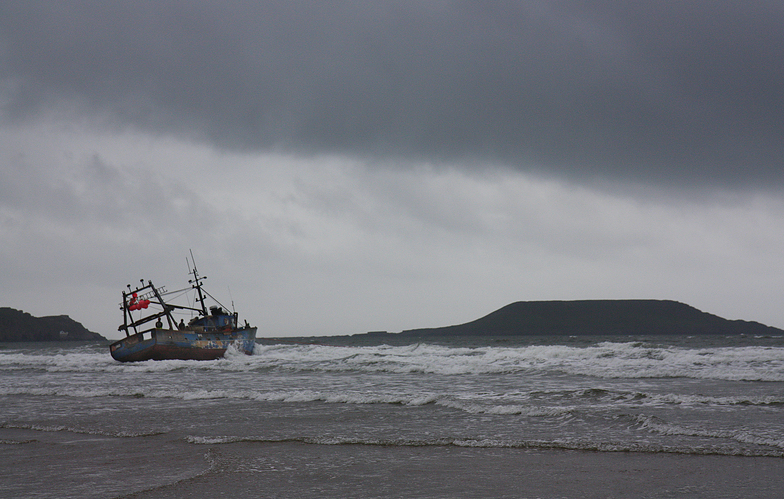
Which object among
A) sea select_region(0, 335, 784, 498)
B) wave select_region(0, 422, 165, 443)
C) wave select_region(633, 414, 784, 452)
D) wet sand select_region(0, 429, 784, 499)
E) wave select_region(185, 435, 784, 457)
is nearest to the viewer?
wet sand select_region(0, 429, 784, 499)

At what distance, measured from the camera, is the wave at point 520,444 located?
796 centimetres

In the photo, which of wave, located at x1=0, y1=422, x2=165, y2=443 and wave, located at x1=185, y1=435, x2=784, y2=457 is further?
wave, located at x1=0, y1=422, x2=165, y2=443

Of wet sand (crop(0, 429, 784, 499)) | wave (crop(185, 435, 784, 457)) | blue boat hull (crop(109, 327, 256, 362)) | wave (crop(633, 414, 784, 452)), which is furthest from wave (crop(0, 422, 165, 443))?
blue boat hull (crop(109, 327, 256, 362))

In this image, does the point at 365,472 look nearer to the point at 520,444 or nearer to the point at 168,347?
the point at 520,444

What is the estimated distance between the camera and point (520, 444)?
852 centimetres

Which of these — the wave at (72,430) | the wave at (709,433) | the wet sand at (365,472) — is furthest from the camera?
the wave at (72,430)

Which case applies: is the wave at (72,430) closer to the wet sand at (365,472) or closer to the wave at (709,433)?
the wet sand at (365,472)

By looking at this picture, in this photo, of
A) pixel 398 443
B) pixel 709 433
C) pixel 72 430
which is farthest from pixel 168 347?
pixel 709 433

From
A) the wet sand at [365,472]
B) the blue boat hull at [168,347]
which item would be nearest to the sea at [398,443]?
the wet sand at [365,472]

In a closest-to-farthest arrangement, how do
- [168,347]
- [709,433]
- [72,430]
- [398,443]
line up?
[398,443] < [709,433] < [72,430] < [168,347]

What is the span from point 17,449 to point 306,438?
14.7ft

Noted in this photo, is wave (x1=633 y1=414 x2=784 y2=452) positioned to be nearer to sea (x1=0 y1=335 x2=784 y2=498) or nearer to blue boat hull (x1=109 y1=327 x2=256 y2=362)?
sea (x1=0 y1=335 x2=784 y2=498)

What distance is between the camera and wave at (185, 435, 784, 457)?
796 centimetres

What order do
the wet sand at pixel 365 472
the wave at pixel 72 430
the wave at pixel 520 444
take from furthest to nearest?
the wave at pixel 72 430 → the wave at pixel 520 444 → the wet sand at pixel 365 472
